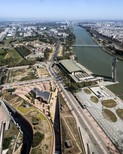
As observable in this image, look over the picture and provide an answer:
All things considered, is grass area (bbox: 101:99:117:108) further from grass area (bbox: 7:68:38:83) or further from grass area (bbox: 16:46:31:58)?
grass area (bbox: 16:46:31:58)

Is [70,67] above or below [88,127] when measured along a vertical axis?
above

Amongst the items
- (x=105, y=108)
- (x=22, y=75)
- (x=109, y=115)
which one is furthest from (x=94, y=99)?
(x=22, y=75)

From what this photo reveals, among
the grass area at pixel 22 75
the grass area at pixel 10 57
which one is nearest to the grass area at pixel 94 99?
the grass area at pixel 22 75

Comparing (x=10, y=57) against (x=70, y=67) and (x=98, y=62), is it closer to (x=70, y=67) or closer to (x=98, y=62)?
(x=70, y=67)

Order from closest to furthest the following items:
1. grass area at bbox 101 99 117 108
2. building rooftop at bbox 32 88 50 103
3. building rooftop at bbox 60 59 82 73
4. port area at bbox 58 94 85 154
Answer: port area at bbox 58 94 85 154 → grass area at bbox 101 99 117 108 → building rooftop at bbox 32 88 50 103 → building rooftop at bbox 60 59 82 73

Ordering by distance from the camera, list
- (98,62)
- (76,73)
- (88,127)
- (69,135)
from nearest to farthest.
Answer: (69,135)
(88,127)
(76,73)
(98,62)

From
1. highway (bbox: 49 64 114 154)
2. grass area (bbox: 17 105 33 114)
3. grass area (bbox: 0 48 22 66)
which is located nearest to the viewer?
highway (bbox: 49 64 114 154)

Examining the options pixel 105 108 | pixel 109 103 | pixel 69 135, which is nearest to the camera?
pixel 69 135

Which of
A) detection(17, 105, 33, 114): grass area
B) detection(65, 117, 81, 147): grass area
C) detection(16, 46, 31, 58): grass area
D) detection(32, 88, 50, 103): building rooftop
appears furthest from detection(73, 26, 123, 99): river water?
detection(16, 46, 31, 58): grass area

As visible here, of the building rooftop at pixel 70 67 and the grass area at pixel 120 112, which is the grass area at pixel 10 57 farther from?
the grass area at pixel 120 112
